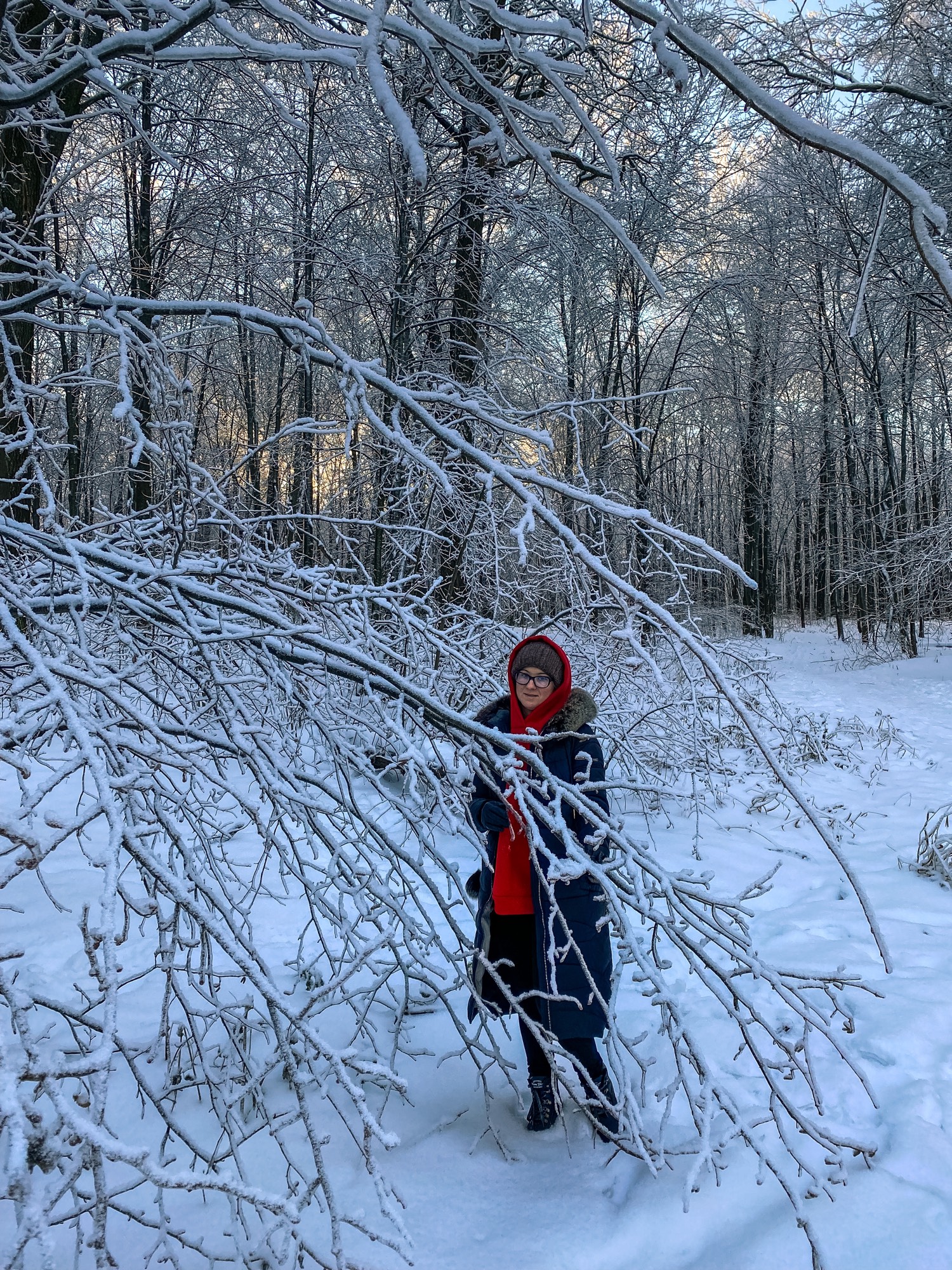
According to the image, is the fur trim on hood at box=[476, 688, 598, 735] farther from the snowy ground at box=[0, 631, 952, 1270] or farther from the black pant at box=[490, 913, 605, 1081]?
the snowy ground at box=[0, 631, 952, 1270]

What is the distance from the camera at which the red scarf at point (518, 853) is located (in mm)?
2713

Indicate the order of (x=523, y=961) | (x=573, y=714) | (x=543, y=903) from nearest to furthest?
1. (x=543, y=903)
2. (x=573, y=714)
3. (x=523, y=961)

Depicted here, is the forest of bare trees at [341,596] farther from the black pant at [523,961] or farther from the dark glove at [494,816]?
the dark glove at [494,816]

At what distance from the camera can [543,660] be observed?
108 inches

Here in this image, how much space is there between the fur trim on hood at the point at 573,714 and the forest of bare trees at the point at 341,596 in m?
0.24

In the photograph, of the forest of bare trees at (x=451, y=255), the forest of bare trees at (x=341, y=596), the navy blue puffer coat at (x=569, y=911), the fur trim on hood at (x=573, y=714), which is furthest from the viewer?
the fur trim on hood at (x=573, y=714)

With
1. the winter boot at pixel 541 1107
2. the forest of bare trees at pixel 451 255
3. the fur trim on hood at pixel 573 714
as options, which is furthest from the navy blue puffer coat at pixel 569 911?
the forest of bare trees at pixel 451 255

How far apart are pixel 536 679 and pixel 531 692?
52 millimetres

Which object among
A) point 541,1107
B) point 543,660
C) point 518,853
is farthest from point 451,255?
point 541,1107

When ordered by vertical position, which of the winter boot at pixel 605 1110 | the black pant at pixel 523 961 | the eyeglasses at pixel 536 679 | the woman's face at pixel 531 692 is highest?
the eyeglasses at pixel 536 679

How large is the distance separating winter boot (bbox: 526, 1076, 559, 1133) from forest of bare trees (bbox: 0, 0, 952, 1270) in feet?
0.67

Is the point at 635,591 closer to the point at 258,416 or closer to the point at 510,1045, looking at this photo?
the point at 510,1045

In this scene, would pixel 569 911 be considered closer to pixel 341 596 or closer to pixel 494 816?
pixel 494 816

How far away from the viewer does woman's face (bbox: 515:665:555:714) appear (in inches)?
108
